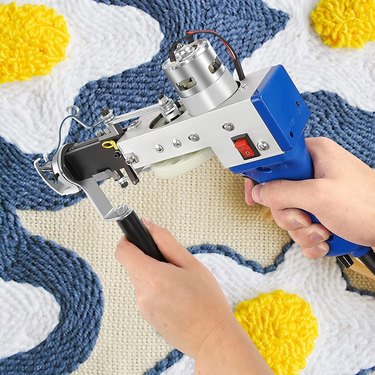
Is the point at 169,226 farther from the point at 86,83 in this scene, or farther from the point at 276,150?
the point at 276,150

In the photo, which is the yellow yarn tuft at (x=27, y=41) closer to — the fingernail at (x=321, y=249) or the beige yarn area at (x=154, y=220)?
the beige yarn area at (x=154, y=220)

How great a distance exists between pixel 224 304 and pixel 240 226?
26 cm

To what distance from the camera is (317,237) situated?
69cm

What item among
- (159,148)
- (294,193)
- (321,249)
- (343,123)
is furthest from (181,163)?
(343,123)

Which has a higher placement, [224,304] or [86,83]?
[86,83]

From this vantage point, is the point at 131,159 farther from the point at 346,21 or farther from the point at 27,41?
the point at 346,21

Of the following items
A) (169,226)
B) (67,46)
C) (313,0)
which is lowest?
(169,226)

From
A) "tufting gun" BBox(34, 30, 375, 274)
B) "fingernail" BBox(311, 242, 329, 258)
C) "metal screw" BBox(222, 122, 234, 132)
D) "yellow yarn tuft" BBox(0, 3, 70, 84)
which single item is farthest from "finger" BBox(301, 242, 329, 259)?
"yellow yarn tuft" BBox(0, 3, 70, 84)

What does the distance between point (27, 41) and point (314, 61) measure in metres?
0.37

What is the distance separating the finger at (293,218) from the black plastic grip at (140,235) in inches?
6.7

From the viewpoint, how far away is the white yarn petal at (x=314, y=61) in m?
0.83

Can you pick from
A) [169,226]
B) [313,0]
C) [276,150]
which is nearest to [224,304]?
[276,150]

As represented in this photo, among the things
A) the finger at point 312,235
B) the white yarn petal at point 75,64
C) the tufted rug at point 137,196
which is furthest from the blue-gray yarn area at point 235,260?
the white yarn petal at point 75,64

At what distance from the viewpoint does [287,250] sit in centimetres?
82
